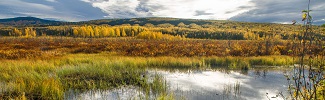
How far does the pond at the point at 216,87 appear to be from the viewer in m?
7.46

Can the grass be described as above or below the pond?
above

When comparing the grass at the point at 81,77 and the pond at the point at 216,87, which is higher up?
the grass at the point at 81,77

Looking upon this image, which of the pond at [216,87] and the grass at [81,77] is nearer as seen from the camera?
the grass at [81,77]

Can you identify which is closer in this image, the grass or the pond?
the grass

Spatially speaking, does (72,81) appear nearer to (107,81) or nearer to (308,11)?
(107,81)

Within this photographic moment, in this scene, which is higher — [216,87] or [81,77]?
[81,77]

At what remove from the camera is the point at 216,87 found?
28.7ft

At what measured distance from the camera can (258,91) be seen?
8.36m

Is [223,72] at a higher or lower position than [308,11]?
lower

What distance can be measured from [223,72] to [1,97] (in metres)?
9.39

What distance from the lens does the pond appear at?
7.46 metres

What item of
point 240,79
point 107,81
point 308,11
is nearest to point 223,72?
point 240,79

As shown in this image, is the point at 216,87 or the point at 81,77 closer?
the point at 216,87

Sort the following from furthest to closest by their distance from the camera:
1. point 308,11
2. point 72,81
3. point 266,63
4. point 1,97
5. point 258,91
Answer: point 266,63 < point 72,81 < point 258,91 < point 1,97 < point 308,11
